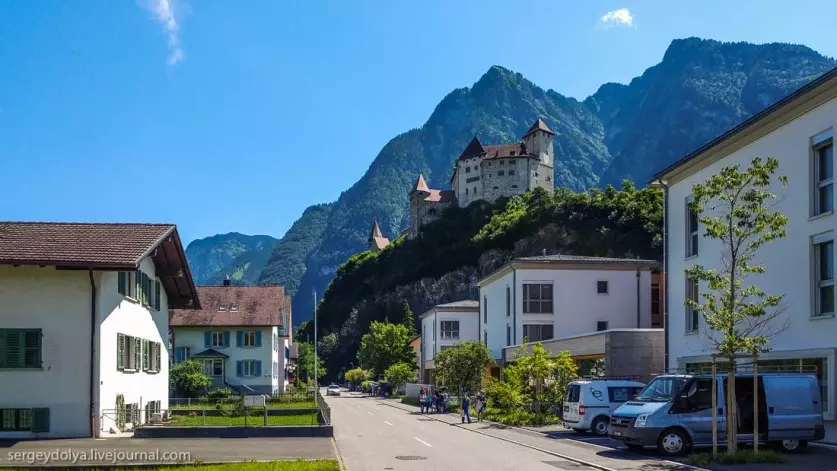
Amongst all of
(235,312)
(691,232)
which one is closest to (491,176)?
(235,312)

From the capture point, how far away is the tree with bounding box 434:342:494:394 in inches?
1820

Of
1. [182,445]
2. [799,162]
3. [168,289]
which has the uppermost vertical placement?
[799,162]

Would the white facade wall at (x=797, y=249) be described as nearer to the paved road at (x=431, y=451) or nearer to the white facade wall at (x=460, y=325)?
the paved road at (x=431, y=451)

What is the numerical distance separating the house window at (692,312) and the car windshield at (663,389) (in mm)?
8390

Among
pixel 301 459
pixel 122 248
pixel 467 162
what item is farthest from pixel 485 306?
pixel 467 162

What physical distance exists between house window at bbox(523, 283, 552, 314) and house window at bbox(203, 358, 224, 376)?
2419 cm

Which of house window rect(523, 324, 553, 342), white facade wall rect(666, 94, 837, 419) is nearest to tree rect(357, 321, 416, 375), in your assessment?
house window rect(523, 324, 553, 342)

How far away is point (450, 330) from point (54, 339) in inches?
1932

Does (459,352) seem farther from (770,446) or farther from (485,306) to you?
(770,446)

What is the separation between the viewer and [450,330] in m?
71.5

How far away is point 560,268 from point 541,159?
12240 cm

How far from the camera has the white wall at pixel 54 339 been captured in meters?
24.5

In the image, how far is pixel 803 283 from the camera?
22.5 m

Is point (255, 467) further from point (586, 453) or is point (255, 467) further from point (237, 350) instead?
point (237, 350)
